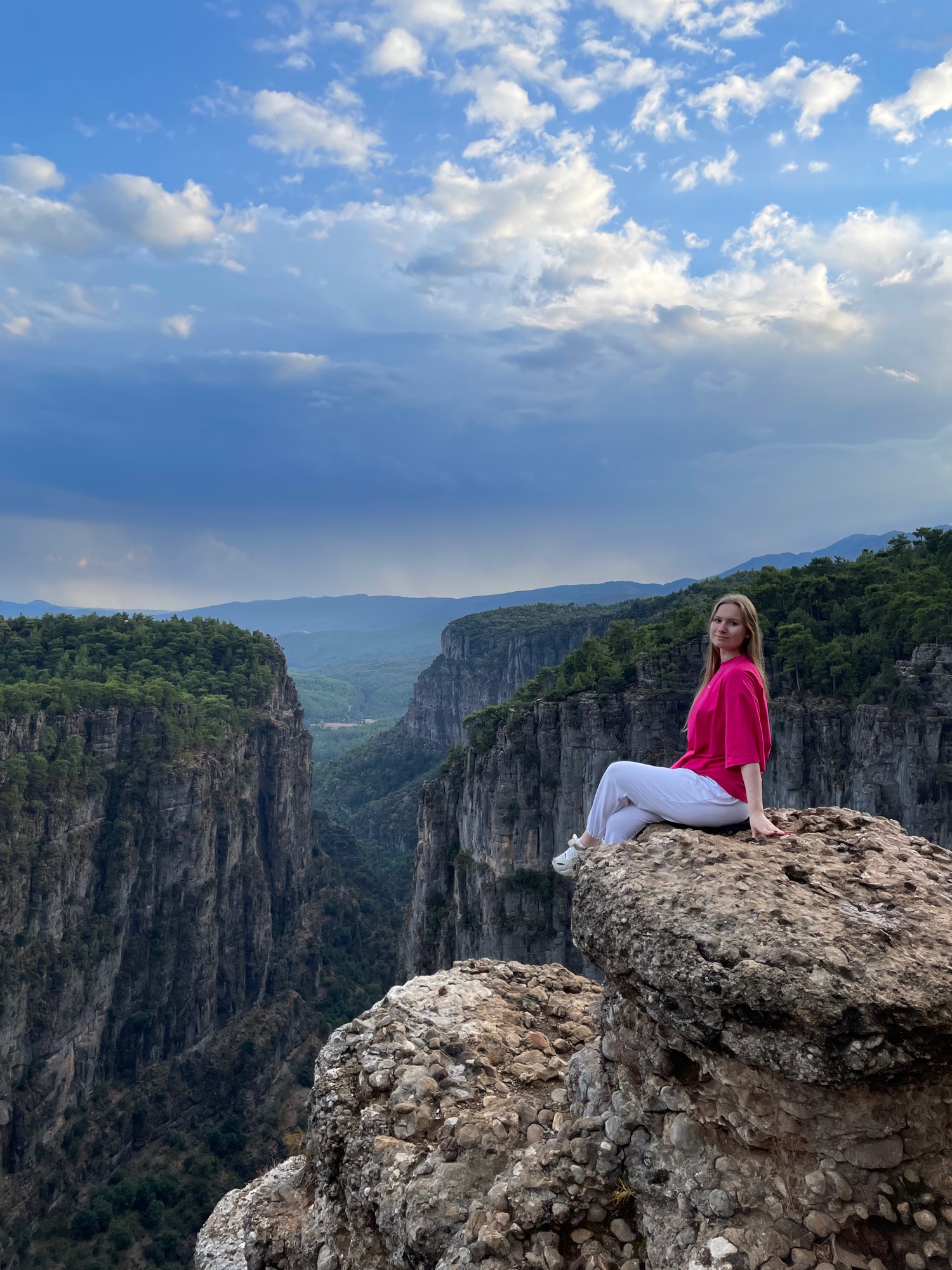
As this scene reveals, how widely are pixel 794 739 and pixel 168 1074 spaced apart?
59369 millimetres

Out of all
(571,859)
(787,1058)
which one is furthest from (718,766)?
(787,1058)

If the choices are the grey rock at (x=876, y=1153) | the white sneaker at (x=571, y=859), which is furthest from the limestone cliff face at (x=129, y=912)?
the grey rock at (x=876, y=1153)

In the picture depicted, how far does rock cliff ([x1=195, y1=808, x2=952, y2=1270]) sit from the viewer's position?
15.1ft

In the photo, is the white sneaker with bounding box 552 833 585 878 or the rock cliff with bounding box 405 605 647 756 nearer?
the white sneaker with bounding box 552 833 585 878

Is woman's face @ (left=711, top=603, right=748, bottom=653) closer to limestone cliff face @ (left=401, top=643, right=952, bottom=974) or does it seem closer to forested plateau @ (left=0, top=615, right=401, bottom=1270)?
limestone cliff face @ (left=401, top=643, right=952, bottom=974)

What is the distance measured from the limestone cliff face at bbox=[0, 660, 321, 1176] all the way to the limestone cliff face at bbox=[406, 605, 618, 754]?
64.4 meters

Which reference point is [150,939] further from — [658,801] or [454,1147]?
[658,801]

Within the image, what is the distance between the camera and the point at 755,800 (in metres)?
6.32

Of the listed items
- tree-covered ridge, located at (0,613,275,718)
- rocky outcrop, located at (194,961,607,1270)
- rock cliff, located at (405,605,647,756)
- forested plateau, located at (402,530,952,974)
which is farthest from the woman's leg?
rock cliff, located at (405,605,647,756)

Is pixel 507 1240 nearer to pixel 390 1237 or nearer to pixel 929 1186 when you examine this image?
pixel 390 1237

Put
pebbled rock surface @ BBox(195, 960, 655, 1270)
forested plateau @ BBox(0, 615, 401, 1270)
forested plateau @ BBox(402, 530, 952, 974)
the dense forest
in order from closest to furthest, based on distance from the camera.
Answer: pebbled rock surface @ BBox(195, 960, 655, 1270)
forested plateau @ BBox(402, 530, 952, 974)
forested plateau @ BBox(0, 615, 401, 1270)
the dense forest

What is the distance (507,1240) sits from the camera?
16.9 ft

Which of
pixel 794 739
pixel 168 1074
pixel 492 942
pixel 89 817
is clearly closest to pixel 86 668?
pixel 89 817

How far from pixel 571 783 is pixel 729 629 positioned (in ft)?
147
